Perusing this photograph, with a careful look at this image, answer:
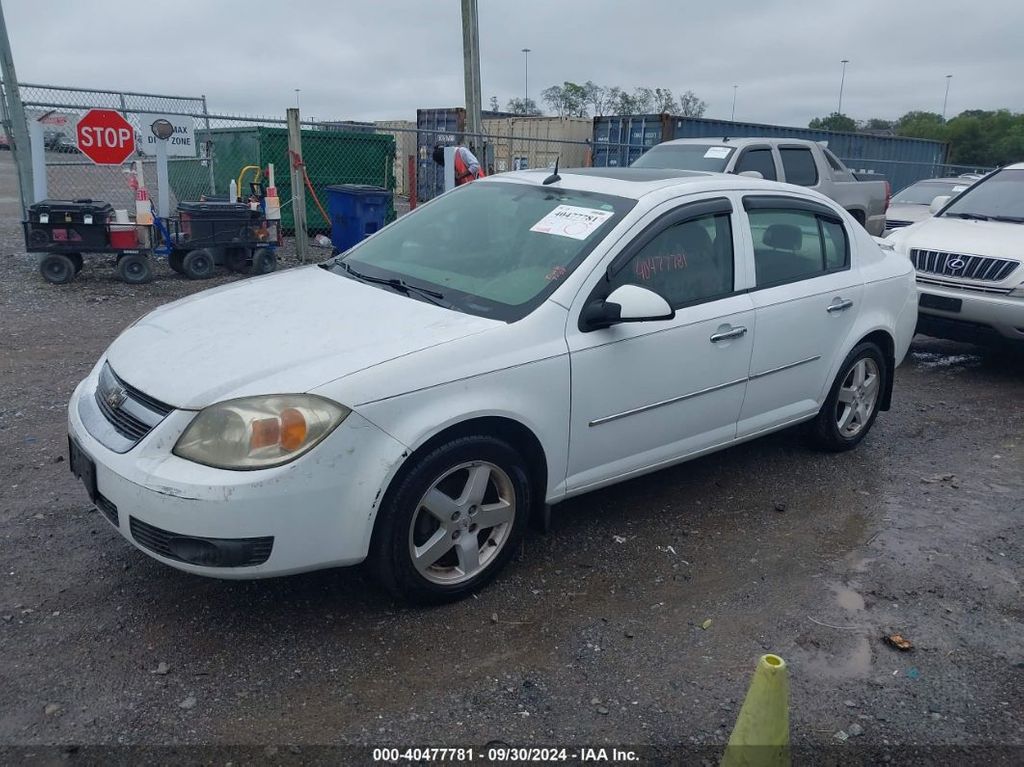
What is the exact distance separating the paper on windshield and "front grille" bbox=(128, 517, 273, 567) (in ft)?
6.27

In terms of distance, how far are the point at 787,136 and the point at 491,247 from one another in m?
17.2

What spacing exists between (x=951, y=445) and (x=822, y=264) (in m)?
1.74

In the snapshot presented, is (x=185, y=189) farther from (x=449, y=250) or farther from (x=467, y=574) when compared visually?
(x=467, y=574)

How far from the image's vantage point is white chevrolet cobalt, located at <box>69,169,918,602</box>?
2.90 metres

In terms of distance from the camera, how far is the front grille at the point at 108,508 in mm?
3062

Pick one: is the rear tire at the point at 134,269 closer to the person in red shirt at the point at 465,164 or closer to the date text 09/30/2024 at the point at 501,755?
the person in red shirt at the point at 465,164

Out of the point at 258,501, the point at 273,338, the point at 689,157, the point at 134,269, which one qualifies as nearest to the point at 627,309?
the point at 273,338

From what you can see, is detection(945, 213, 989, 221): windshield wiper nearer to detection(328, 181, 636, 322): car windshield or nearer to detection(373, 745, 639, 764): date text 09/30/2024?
detection(328, 181, 636, 322): car windshield

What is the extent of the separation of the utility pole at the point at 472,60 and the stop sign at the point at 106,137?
17.7 ft

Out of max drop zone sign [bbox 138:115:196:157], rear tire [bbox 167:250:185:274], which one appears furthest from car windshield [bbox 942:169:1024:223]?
max drop zone sign [bbox 138:115:196:157]

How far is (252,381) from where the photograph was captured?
2973 mm

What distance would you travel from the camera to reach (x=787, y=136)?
756 inches

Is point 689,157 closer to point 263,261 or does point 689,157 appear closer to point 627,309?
point 263,261

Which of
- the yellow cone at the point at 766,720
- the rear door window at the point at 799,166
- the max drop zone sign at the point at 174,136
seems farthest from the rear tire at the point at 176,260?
the yellow cone at the point at 766,720
